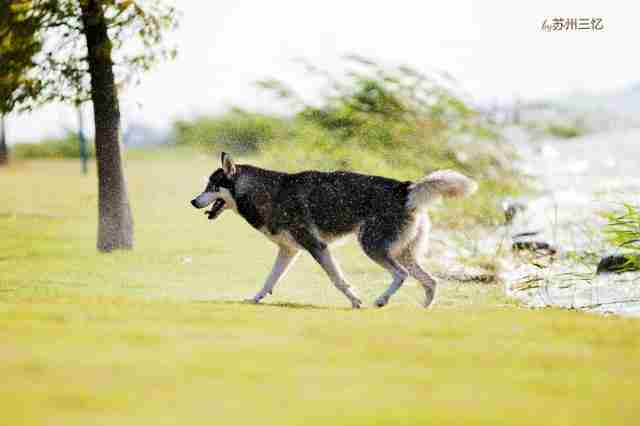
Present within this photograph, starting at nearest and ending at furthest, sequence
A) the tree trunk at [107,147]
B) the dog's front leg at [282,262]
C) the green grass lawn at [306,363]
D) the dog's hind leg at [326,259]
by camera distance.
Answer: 1. the green grass lawn at [306,363]
2. the dog's hind leg at [326,259]
3. the dog's front leg at [282,262]
4. the tree trunk at [107,147]

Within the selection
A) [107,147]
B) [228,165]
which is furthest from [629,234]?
[107,147]

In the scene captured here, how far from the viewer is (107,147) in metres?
14.9

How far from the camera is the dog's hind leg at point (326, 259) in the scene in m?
9.12

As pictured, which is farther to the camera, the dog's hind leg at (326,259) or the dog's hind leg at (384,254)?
the dog's hind leg at (326,259)

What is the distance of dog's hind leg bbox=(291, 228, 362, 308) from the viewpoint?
9.12 meters

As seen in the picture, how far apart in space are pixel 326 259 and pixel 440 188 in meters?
1.24

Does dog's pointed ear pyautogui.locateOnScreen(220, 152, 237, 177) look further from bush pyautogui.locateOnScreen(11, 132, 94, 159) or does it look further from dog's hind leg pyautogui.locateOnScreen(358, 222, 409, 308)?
bush pyautogui.locateOnScreen(11, 132, 94, 159)

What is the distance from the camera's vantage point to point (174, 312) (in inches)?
305

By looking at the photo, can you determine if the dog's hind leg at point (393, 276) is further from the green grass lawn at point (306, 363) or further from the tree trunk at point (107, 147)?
the tree trunk at point (107, 147)

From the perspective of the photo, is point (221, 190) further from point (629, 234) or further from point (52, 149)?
point (52, 149)

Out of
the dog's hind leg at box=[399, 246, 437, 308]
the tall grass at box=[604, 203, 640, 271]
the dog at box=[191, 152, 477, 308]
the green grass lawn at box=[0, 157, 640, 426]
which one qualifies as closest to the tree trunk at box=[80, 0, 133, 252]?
the green grass lawn at box=[0, 157, 640, 426]

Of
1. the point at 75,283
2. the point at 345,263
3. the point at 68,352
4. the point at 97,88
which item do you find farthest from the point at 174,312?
the point at 97,88

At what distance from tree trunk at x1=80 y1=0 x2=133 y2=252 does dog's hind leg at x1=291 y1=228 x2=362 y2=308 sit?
20.3ft

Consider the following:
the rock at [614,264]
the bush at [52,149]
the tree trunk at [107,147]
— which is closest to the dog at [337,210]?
the rock at [614,264]
